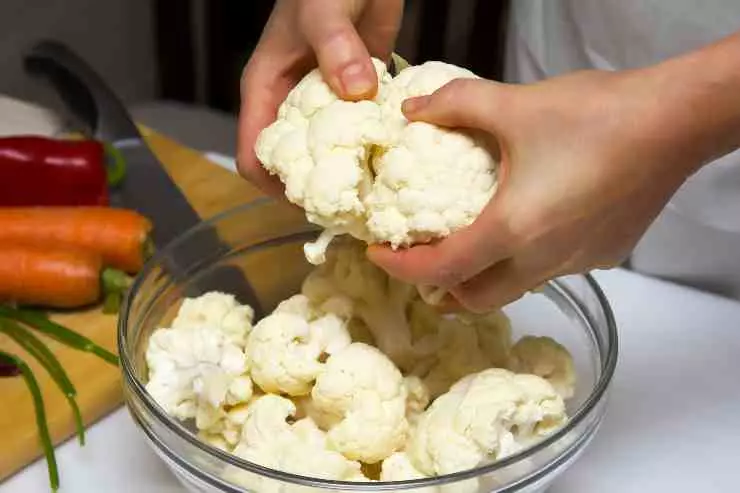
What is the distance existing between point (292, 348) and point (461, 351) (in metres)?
0.15

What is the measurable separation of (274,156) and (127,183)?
2.01ft

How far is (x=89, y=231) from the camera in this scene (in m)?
1.31

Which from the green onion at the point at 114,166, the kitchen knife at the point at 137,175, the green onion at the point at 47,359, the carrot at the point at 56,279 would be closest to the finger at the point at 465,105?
the kitchen knife at the point at 137,175

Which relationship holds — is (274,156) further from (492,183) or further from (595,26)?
(595,26)

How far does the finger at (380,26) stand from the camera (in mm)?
983

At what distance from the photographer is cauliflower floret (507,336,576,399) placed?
36.2 inches

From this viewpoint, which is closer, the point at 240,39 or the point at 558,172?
the point at 558,172

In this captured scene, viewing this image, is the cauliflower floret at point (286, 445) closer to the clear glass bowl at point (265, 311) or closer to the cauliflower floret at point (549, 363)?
the clear glass bowl at point (265, 311)

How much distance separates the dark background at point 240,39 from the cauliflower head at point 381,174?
3.74 ft

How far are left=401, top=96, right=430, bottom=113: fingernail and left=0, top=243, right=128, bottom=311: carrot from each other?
0.56 meters

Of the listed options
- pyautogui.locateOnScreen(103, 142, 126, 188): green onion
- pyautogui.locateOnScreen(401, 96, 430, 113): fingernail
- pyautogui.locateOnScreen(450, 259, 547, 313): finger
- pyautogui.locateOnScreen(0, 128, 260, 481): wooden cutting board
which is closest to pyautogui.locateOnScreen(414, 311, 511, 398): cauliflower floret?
pyautogui.locateOnScreen(450, 259, 547, 313): finger

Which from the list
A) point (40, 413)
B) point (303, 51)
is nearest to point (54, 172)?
point (40, 413)

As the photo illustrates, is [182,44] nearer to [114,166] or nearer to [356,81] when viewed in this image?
[114,166]

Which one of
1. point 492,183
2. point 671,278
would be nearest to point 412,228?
point 492,183
